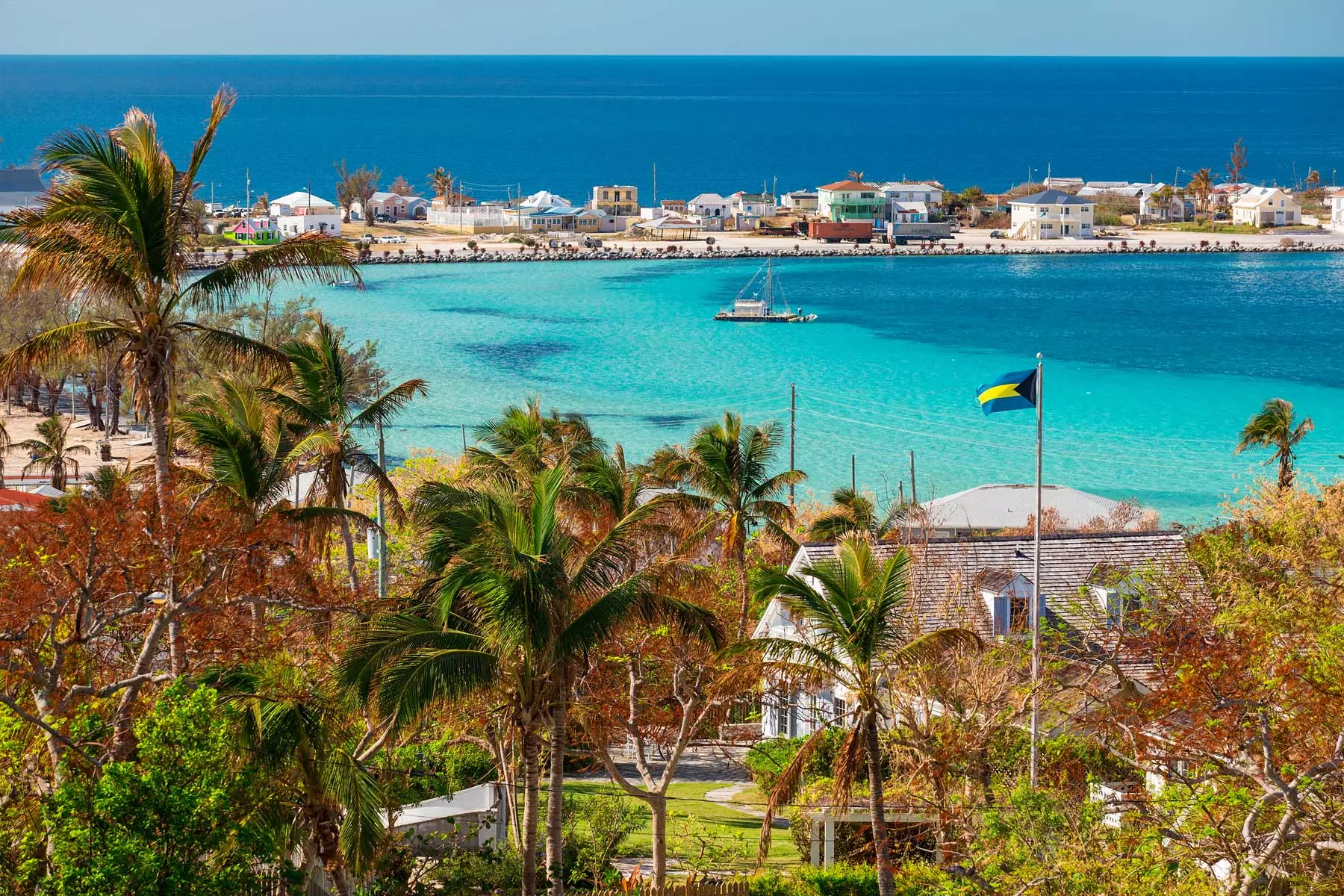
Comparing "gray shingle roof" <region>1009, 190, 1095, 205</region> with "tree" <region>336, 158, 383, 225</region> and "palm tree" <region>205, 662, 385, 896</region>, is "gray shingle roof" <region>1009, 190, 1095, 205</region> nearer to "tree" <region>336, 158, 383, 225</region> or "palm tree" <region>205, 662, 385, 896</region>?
"tree" <region>336, 158, 383, 225</region>

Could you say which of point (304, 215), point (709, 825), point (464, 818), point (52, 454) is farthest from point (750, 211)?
point (464, 818)

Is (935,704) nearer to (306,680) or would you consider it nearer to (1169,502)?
(306,680)

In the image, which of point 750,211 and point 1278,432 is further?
point 750,211

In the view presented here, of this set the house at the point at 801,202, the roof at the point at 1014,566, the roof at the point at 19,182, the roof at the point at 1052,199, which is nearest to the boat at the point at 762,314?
the roof at the point at 1052,199

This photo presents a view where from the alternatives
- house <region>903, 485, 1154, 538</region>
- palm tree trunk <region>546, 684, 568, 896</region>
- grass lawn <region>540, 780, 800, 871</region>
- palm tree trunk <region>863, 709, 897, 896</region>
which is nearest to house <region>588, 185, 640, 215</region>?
house <region>903, 485, 1154, 538</region>

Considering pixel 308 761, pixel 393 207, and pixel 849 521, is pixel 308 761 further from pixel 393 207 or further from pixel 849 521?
pixel 393 207
